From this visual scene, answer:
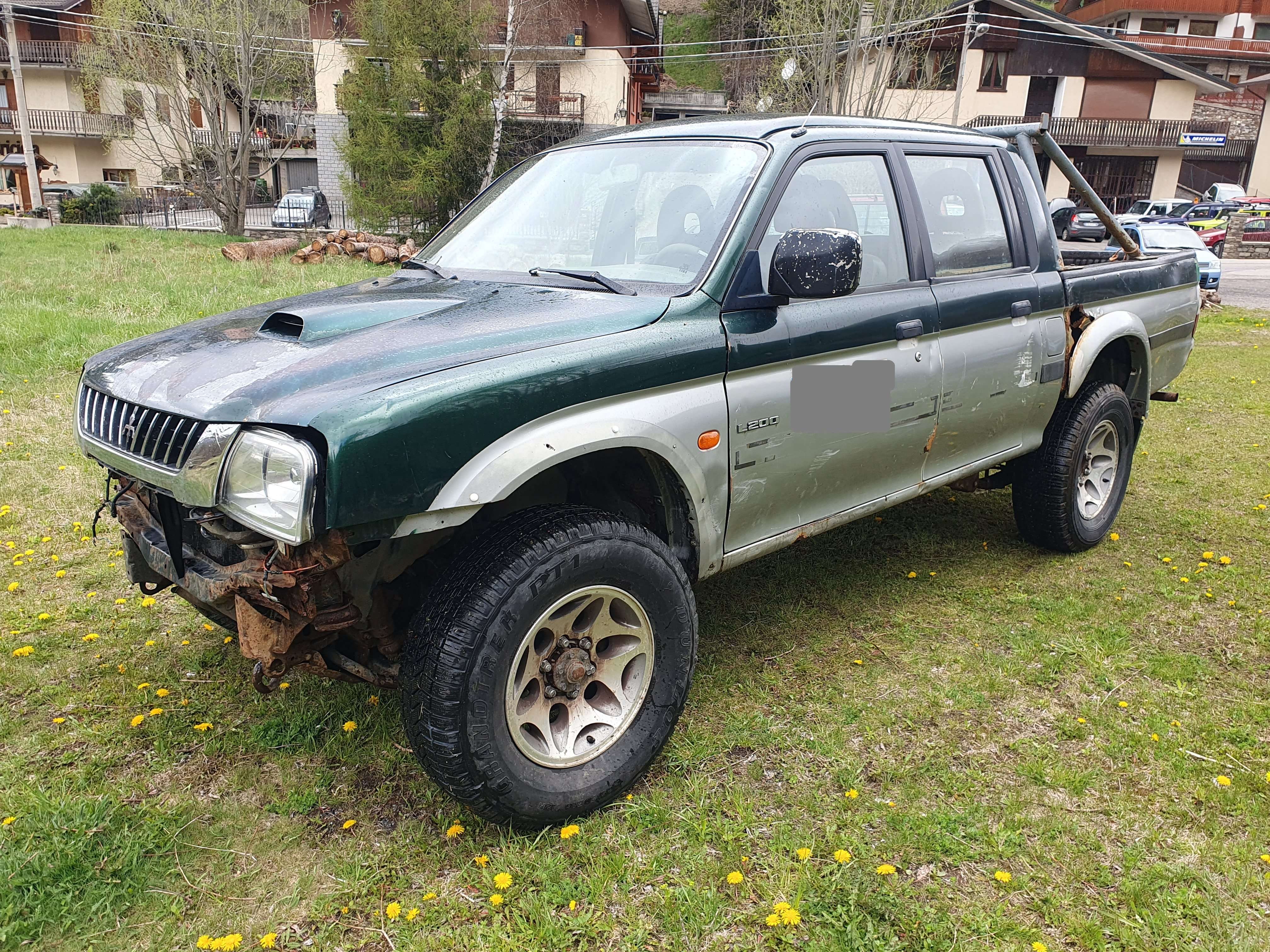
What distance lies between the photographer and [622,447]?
2666 millimetres

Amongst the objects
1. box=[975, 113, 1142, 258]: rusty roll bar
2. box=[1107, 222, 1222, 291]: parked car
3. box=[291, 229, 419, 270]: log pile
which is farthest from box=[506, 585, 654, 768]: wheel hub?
box=[291, 229, 419, 270]: log pile

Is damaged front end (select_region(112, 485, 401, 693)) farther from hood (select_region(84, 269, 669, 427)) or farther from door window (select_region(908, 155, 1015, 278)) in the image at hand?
door window (select_region(908, 155, 1015, 278))

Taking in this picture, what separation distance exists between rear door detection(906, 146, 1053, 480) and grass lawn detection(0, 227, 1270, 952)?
839 mm

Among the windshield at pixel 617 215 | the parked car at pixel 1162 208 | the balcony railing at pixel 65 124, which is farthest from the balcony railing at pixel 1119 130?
the windshield at pixel 617 215

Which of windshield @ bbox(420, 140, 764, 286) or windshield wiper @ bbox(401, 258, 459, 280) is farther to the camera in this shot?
windshield wiper @ bbox(401, 258, 459, 280)

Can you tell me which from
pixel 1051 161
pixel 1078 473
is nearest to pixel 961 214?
pixel 1051 161

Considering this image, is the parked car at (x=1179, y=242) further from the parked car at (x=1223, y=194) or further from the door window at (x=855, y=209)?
the parked car at (x=1223, y=194)

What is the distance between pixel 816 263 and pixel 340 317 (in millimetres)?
1429

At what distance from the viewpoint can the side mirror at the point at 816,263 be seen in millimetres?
2785

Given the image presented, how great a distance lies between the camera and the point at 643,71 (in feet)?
127

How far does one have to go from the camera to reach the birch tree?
21.5 meters

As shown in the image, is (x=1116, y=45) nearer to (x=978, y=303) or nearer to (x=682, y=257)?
(x=978, y=303)

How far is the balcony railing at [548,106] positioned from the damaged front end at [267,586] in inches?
→ 1006

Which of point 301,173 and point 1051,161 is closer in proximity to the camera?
point 1051,161
